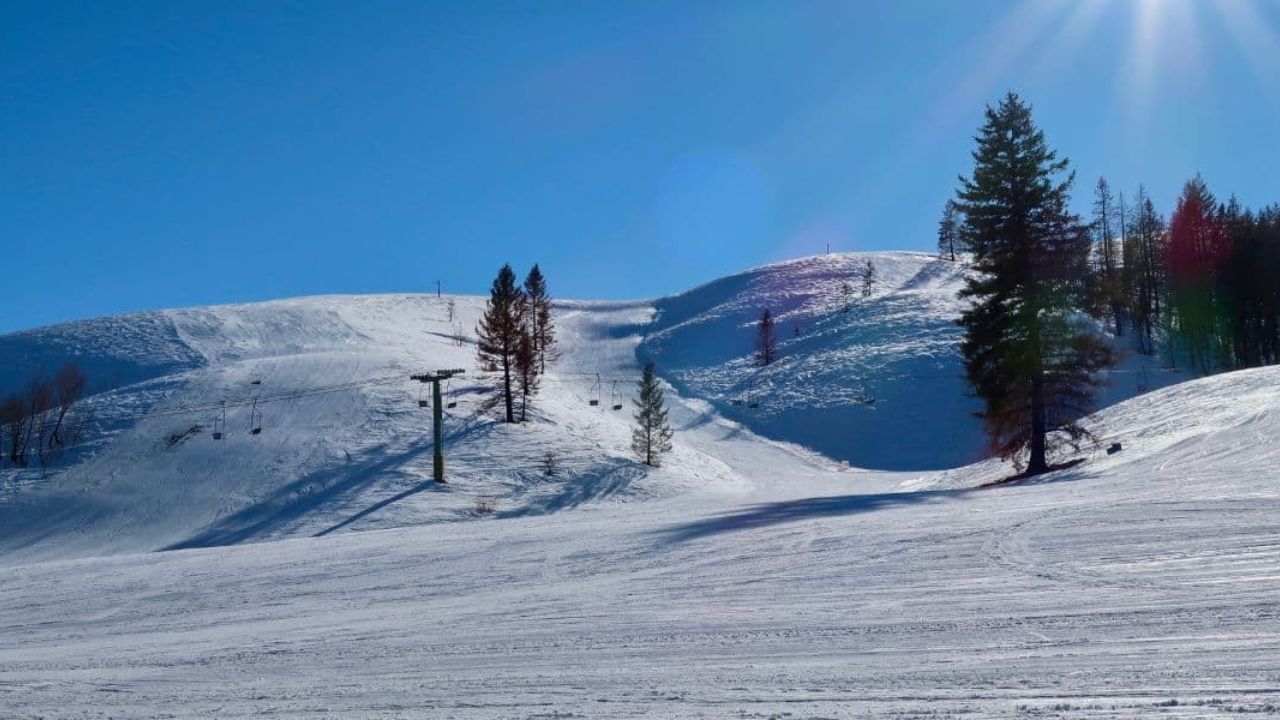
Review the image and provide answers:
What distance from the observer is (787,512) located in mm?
Answer: 19422

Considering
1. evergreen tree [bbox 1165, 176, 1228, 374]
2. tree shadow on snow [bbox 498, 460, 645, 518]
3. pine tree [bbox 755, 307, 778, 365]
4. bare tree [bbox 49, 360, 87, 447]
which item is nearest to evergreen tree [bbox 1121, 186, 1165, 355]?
evergreen tree [bbox 1165, 176, 1228, 374]

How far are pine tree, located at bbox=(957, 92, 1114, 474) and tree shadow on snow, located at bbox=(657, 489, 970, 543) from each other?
6109mm

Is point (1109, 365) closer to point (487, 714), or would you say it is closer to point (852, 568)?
point (852, 568)

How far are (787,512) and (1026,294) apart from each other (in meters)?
11.6

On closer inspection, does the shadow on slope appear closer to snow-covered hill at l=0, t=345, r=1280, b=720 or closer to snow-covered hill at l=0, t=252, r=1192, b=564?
snow-covered hill at l=0, t=252, r=1192, b=564

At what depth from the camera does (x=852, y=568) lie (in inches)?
482

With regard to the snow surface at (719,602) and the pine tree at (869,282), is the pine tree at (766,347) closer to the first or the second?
the pine tree at (869,282)

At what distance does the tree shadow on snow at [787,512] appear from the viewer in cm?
1728

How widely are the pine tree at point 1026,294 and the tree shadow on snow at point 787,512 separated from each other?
6109mm

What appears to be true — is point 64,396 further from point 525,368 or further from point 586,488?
point 586,488

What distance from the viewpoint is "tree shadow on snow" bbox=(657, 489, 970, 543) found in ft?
56.7

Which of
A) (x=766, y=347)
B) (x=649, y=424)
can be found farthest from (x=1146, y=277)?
(x=649, y=424)

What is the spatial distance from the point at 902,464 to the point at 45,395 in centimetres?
5006

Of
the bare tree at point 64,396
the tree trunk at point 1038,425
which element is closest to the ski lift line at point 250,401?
the bare tree at point 64,396
